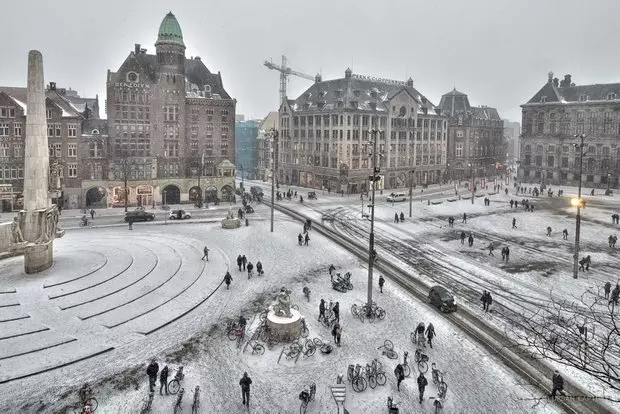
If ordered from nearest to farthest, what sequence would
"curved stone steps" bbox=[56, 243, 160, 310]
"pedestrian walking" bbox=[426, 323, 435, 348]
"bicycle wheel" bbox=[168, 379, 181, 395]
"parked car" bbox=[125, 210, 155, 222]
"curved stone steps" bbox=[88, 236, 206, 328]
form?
"bicycle wheel" bbox=[168, 379, 181, 395]
"pedestrian walking" bbox=[426, 323, 435, 348]
"curved stone steps" bbox=[88, 236, 206, 328]
"curved stone steps" bbox=[56, 243, 160, 310]
"parked car" bbox=[125, 210, 155, 222]

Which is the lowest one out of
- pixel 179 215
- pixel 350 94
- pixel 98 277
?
pixel 98 277

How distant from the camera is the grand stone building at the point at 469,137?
105000mm

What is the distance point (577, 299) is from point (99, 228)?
4595 cm

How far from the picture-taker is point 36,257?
3170 cm

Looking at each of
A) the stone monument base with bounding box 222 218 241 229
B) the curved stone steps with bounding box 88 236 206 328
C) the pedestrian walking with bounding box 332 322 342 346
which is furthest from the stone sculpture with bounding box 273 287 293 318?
the stone monument base with bounding box 222 218 241 229

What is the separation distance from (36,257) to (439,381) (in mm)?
28511

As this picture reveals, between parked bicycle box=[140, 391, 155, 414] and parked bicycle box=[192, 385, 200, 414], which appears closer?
parked bicycle box=[192, 385, 200, 414]

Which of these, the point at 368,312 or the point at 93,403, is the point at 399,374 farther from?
the point at 93,403

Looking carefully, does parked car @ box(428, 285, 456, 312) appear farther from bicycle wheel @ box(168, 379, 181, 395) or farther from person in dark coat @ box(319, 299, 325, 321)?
bicycle wheel @ box(168, 379, 181, 395)

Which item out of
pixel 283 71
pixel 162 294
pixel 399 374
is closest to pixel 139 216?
pixel 162 294

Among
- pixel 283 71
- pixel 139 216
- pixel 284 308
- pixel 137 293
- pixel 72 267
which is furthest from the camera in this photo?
pixel 283 71

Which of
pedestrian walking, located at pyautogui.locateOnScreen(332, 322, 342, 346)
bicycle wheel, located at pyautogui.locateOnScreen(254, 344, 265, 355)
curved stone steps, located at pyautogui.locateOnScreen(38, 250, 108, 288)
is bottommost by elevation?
bicycle wheel, located at pyautogui.locateOnScreen(254, 344, 265, 355)

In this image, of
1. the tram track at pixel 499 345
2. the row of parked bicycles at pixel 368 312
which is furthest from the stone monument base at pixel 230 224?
the row of parked bicycles at pixel 368 312

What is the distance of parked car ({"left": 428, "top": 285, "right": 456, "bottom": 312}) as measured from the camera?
2736 cm
